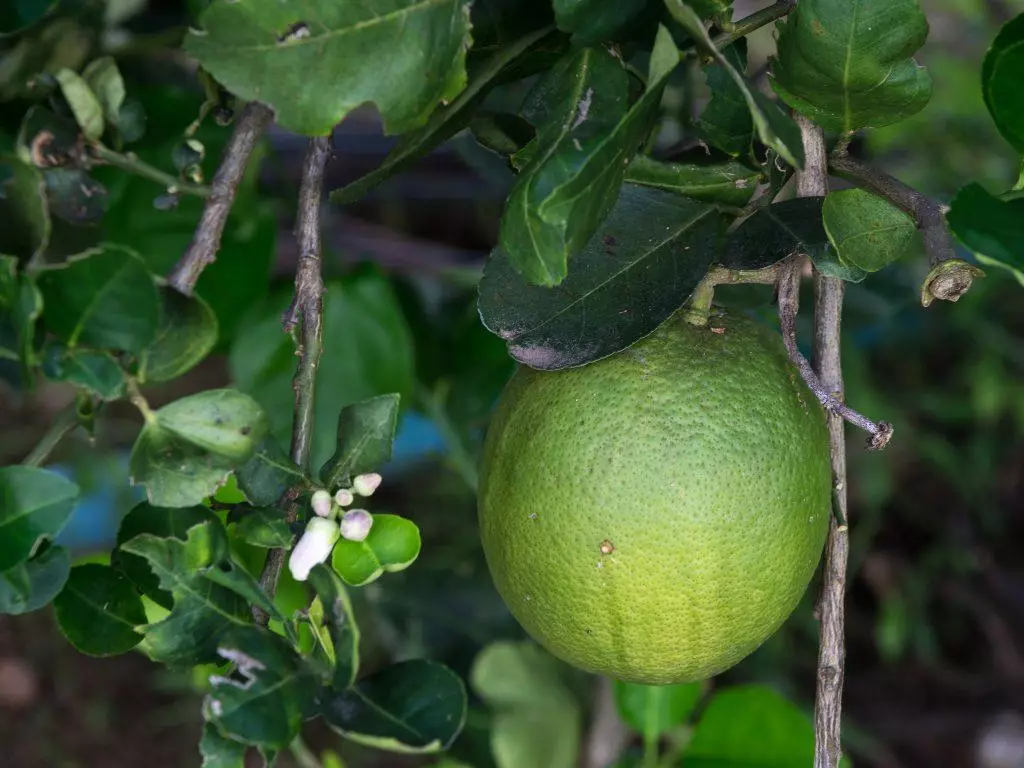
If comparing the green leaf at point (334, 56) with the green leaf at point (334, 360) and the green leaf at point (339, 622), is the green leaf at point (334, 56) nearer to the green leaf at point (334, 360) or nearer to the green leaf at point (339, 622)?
the green leaf at point (339, 622)

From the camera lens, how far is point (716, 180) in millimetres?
594

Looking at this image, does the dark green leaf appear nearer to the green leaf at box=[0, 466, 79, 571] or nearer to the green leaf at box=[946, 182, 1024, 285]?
the green leaf at box=[946, 182, 1024, 285]

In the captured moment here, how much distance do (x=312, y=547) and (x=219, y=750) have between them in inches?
4.4

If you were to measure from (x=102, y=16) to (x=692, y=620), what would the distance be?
67 centimetres

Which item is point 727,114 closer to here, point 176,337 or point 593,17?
point 593,17

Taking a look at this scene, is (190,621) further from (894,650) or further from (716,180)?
(894,650)

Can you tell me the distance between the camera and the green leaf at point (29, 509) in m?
0.55

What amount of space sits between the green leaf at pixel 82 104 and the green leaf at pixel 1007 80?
0.53 meters

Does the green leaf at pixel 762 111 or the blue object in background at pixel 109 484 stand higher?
the green leaf at pixel 762 111

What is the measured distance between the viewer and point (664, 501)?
57 centimetres

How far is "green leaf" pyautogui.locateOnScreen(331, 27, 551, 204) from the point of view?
0.55 m

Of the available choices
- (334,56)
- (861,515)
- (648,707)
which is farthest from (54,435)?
(861,515)

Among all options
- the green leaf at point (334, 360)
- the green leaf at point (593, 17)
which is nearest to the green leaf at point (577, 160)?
the green leaf at point (593, 17)

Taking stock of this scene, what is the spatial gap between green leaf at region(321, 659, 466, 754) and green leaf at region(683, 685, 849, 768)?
1.57 ft
